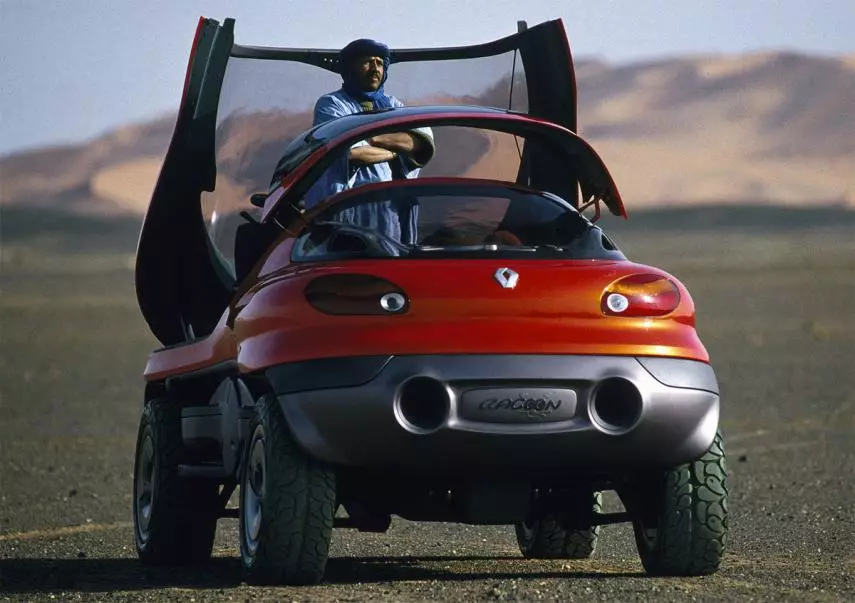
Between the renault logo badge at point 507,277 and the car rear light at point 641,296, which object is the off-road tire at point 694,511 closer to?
the car rear light at point 641,296

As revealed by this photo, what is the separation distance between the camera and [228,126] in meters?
10.0

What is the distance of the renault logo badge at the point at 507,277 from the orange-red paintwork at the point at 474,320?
23 millimetres

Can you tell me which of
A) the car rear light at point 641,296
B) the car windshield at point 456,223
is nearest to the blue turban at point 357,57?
the car windshield at point 456,223

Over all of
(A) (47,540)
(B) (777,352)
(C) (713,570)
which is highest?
(C) (713,570)

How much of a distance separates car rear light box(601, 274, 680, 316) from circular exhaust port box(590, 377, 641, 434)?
0.28 meters

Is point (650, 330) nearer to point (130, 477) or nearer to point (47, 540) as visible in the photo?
point (47, 540)

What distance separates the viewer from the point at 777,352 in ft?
105

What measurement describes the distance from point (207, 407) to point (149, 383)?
1205 millimetres

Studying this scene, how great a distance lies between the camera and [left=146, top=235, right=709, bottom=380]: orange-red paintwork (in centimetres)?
764

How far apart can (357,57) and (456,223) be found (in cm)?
145

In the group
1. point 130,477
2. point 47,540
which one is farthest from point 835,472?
point 47,540

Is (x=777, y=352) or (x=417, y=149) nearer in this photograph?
(x=417, y=149)

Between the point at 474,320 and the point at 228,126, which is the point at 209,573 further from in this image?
the point at 474,320

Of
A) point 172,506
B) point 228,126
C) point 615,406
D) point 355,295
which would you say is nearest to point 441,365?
point 355,295
